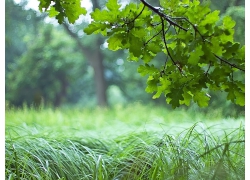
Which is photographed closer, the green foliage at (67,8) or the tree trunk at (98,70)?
the green foliage at (67,8)

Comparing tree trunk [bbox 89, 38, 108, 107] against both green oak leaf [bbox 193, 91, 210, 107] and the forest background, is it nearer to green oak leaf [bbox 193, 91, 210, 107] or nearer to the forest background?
the forest background

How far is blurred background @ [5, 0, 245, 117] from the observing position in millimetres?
3607

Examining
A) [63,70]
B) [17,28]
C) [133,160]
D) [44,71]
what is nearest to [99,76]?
[63,70]

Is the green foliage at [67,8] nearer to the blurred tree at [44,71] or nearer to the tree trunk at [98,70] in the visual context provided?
the blurred tree at [44,71]

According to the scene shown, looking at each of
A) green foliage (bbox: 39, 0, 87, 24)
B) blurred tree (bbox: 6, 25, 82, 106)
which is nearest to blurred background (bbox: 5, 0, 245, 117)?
blurred tree (bbox: 6, 25, 82, 106)

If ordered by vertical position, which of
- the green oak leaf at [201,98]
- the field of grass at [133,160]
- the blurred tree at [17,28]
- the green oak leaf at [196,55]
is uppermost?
the blurred tree at [17,28]

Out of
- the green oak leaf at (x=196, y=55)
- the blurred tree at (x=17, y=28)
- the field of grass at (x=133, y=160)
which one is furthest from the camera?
the blurred tree at (x=17, y=28)

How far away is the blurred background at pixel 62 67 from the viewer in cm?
361

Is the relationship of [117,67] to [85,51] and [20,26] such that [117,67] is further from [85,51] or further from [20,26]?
[20,26]

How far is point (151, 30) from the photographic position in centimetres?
78

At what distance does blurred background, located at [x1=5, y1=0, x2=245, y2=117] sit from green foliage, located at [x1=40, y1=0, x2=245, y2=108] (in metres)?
2.76

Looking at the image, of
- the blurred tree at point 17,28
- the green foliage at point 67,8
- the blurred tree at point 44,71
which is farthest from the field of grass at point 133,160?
the blurred tree at point 44,71

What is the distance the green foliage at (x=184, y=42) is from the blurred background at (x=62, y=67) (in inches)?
109

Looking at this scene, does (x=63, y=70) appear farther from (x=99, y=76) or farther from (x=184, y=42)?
(x=184, y=42)
